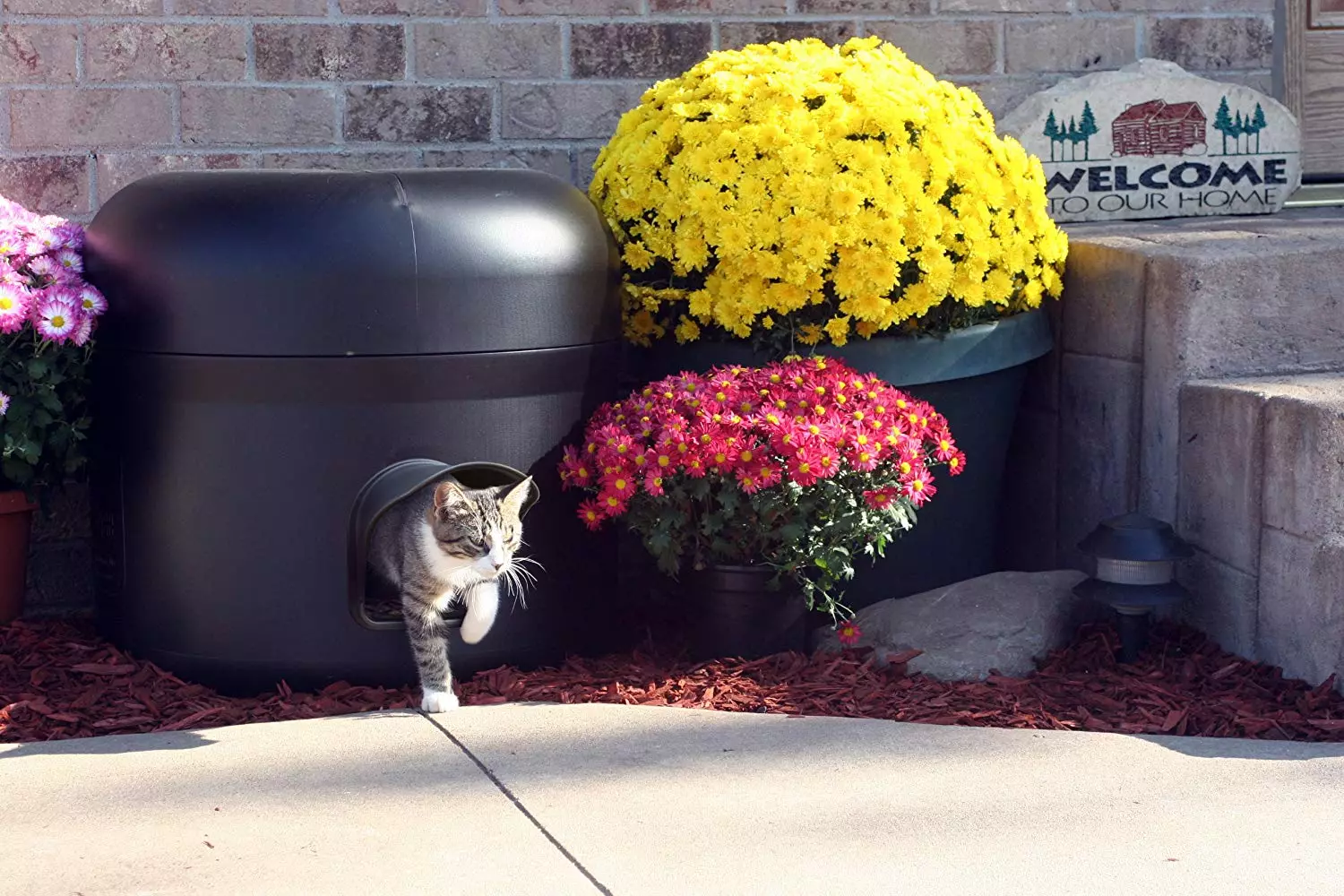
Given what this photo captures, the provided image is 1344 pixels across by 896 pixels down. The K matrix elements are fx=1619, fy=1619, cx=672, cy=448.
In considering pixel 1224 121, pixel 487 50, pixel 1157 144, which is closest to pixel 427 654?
pixel 487 50

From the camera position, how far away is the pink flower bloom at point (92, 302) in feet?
11.5

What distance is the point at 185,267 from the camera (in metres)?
3.33

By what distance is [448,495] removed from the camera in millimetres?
3189

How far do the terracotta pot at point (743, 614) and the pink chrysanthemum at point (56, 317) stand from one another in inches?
57.4

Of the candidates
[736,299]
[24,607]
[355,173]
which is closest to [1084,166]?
[736,299]

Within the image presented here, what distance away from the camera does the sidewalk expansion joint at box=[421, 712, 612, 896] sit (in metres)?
2.41

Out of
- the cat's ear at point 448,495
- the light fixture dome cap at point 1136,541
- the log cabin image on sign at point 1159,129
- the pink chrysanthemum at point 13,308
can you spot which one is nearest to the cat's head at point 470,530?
the cat's ear at point 448,495

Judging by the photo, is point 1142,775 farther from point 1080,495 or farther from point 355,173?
point 355,173

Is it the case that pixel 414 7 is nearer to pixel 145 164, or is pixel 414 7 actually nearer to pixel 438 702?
pixel 145 164

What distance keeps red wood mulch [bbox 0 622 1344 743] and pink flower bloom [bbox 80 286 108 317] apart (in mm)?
781

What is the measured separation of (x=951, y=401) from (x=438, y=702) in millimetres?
1430

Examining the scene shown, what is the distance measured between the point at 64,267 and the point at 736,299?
59.4 inches

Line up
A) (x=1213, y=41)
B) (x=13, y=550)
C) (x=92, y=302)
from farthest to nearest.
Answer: (x=1213, y=41)
(x=13, y=550)
(x=92, y=302)

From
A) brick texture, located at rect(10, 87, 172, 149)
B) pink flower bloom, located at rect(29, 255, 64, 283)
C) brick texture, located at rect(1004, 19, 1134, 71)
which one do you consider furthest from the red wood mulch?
brick texture, located at rect(1004, 19, 1134, 71)
